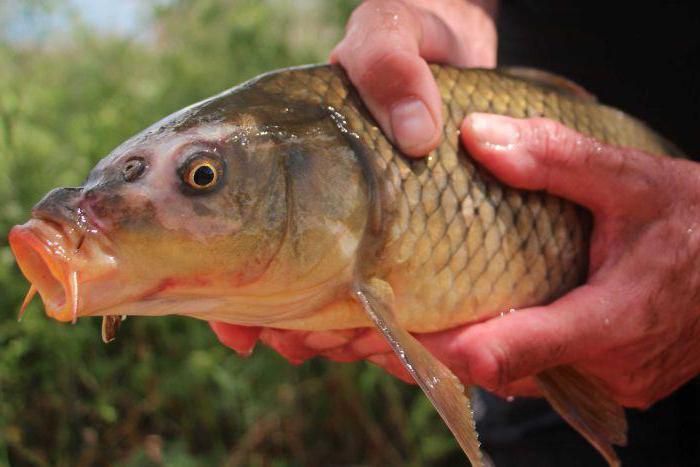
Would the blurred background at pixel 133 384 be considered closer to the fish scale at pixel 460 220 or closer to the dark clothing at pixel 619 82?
the dark clothing at pixel 619 82

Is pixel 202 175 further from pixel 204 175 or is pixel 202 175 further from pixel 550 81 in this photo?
pixel 550 81

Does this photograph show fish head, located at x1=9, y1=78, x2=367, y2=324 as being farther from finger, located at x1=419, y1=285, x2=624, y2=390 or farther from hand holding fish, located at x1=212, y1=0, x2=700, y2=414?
finger, located at x1=419, y1=285, x2=624, y2=390

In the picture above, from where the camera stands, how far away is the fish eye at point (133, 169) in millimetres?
1283

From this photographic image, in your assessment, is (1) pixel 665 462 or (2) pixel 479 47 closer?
(2) pixel 479 47

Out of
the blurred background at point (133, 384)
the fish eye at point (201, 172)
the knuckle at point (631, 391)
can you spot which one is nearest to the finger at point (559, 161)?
the knuckle at point (631, 391)

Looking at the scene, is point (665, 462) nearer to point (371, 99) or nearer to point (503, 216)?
A: point (503, 216)

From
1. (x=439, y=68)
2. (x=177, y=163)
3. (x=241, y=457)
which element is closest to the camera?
(x=177, y=163)

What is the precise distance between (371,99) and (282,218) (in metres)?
0.34

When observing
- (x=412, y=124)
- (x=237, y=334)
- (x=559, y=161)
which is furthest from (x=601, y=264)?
(x=237, y=334)

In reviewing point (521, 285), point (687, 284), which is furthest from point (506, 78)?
point (687, 284)

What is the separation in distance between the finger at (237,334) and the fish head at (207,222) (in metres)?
0.24

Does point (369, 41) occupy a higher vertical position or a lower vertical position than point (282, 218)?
higher

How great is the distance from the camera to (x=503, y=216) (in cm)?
165

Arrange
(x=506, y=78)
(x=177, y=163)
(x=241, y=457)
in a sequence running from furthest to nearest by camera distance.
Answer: (x=241, y=457)
(x=506, y=78)
(x=177, y=163)
